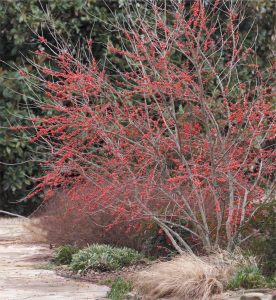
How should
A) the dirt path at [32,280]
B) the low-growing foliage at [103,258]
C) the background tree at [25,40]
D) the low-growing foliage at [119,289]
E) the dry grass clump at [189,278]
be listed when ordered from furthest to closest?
the background tree at [25,40]
the low-growing foliage at [103,258]
the dirt path at [32,280]
the low-growing foliage at [119,289]
the dry grass clump at [189,278]

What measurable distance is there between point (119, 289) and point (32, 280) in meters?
1.42

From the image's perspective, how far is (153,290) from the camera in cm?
718

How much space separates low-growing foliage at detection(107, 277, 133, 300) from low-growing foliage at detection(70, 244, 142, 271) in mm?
1043

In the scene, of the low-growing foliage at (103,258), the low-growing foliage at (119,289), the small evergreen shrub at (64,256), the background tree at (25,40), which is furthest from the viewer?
the background tree at (25,40)

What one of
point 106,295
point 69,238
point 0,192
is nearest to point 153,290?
point 106,295

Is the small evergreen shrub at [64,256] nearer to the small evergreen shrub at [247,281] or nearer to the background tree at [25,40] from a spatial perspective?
the small evergreen shrub at [247,281]

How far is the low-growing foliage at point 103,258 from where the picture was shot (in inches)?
360

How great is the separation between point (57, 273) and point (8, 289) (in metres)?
1.26

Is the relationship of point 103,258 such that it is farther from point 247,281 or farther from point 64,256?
point 247,281

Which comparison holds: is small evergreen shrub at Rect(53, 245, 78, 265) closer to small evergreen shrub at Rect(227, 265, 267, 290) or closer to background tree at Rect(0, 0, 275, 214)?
small evergreen shrub at Rect(227, 265, 267, 290)

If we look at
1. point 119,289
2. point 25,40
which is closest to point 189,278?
point 119,289

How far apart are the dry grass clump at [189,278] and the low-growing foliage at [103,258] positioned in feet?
5.24

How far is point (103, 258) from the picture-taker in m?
9.15

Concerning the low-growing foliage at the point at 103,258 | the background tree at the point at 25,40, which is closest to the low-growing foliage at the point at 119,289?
the low-growing foliage at the point at 103,258
